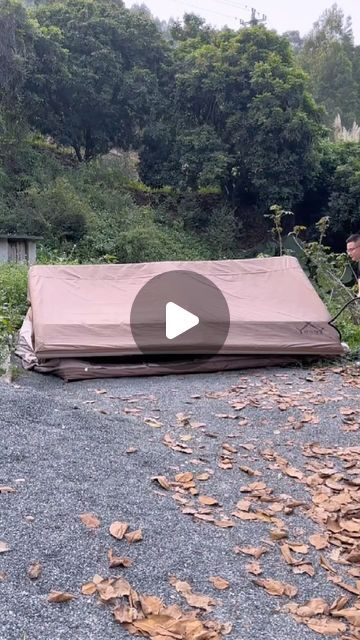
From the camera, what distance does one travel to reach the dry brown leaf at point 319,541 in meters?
2.05

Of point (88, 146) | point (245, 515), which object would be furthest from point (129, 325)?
point (88, 146)

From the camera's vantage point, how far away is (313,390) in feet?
13.7

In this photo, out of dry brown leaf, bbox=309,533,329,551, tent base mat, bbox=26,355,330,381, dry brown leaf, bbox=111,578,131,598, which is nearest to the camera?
dry brown leaf, bbox=111,578,131,598

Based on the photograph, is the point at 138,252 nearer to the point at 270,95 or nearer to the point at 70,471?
the point at 270,95

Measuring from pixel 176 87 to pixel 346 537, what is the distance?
16.2m

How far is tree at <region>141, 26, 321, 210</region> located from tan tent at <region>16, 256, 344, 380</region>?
10385 millimetres

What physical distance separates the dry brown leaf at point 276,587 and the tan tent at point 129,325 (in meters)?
2.73

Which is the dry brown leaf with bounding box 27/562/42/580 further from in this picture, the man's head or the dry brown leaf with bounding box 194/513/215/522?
the man's head

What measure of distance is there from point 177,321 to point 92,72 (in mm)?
12828

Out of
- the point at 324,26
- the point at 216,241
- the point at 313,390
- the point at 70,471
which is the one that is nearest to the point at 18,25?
the point at 216,241

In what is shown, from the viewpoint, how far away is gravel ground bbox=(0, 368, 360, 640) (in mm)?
1561

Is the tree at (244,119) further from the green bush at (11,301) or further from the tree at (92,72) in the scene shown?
the green bush at (11,301)

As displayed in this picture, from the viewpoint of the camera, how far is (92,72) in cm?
1524

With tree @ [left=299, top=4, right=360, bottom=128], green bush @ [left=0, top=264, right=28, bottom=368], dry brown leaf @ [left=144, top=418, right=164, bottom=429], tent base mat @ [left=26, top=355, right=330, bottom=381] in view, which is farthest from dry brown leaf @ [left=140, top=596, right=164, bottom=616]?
tree @ [left=299, top=4, right=360, bottom=128]
